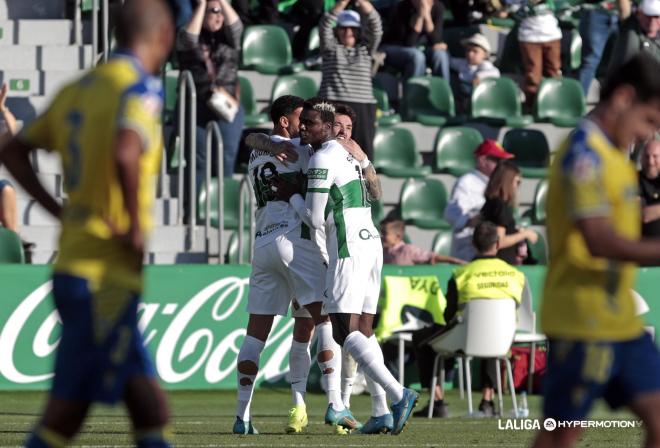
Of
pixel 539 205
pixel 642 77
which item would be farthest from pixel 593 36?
pixel 642 77

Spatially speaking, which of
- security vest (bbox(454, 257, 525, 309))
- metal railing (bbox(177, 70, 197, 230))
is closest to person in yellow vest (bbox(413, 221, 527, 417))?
security vest (bbox(454, 257, 525, 309))

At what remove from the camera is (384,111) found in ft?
62.1

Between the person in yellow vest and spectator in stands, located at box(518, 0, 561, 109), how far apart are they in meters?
7.28

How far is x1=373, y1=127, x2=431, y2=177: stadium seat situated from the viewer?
60.7ft

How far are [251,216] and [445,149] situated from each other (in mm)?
4059

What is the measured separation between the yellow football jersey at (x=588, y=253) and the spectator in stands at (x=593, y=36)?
1518 cm

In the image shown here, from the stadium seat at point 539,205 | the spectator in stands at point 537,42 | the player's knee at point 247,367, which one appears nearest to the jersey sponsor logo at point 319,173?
the player's knee at point 247,367

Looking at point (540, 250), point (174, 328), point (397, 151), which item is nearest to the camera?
point (174, 328)

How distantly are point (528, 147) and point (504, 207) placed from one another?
4654 millimetres

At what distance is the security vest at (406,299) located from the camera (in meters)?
14.5

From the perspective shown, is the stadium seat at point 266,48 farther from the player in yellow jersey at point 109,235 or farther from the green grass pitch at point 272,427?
the player in yellow jersey at point 109,235

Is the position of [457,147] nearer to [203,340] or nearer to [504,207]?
[504,207]

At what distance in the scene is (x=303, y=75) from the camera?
18.8 m

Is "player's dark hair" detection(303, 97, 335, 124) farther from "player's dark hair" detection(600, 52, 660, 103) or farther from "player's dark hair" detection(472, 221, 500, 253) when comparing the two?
"player's dark hair" detection(600, 52, 660, 103)
